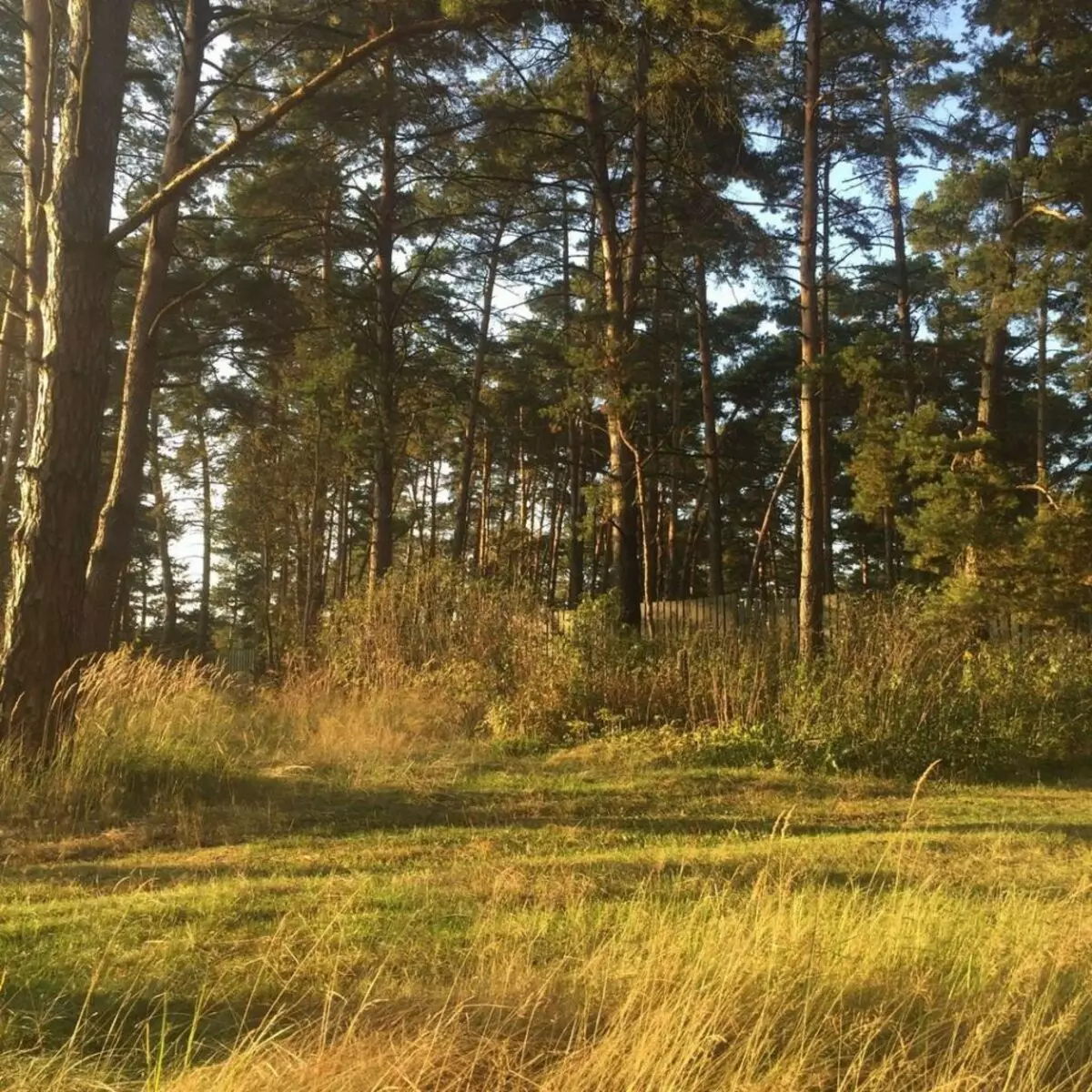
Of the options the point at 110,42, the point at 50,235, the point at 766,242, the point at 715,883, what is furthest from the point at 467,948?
the point at 766,242

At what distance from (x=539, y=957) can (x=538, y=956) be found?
0.01 meters

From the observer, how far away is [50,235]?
779 centimetres

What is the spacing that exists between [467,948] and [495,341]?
2483 cm

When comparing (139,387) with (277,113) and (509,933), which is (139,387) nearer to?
(277,113)

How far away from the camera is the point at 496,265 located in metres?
26.7

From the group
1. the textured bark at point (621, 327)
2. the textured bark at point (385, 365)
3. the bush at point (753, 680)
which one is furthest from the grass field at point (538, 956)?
the textured bark at point (385, 365)

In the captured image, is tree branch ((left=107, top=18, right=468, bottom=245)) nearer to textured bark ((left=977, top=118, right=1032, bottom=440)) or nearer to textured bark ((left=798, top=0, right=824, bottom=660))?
textured bark ((left=798, top=0, right=824, bottom=660))

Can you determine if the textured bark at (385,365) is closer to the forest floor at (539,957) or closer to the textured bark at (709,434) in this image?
the textured bark at (709,434)

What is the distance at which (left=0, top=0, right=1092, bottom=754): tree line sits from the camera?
788cm

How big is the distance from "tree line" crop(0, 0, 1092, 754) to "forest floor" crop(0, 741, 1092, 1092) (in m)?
3.30

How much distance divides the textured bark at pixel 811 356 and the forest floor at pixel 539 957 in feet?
19.5

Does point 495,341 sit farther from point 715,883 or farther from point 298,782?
point 715,883

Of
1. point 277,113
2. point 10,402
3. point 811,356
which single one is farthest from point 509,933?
point 10,402

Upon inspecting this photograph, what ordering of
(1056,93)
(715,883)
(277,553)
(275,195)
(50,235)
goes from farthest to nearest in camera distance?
(277,553), (275,195), (1056,93), (50,235), (715,883)
